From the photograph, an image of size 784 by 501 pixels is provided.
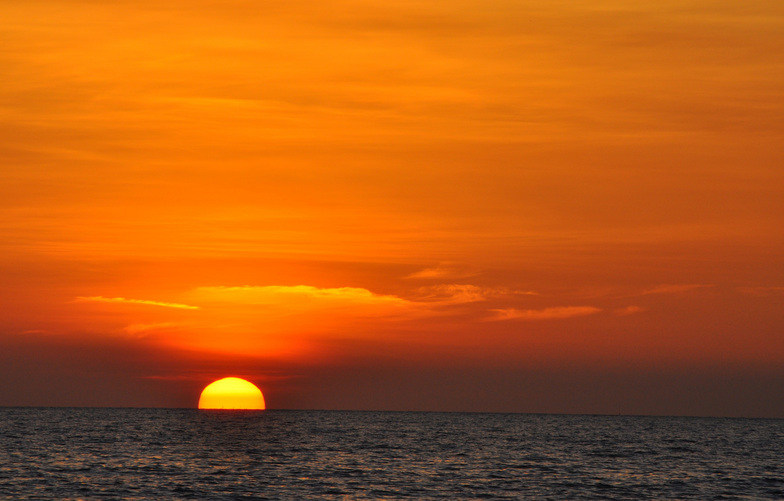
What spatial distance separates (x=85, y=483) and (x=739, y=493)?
169ft

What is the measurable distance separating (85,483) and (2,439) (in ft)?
207

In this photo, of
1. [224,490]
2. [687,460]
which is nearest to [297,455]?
[224,490]

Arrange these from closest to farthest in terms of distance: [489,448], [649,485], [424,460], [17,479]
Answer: [17,479]
[649,485]
[424,460]
[489,448]

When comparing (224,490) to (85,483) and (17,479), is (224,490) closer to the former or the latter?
(85,483)

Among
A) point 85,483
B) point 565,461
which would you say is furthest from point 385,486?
point 565,461

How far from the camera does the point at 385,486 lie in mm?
72125

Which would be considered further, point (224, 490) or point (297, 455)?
point (297, 455)

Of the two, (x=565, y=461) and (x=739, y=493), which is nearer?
(x=739, y=493)

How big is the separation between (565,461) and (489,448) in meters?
22.6

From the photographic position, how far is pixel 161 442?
12738 cm

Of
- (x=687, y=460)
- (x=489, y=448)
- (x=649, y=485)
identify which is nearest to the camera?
(x=649, y=485)

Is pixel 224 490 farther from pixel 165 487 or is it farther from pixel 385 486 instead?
pixel 385 486

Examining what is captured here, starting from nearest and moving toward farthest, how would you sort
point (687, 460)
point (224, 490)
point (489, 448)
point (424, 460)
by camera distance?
point (224, 490) < point (424, 460) < point (687, 460) < point (489, 448)

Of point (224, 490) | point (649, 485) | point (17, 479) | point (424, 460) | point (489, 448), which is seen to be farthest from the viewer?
point (489, 448)
